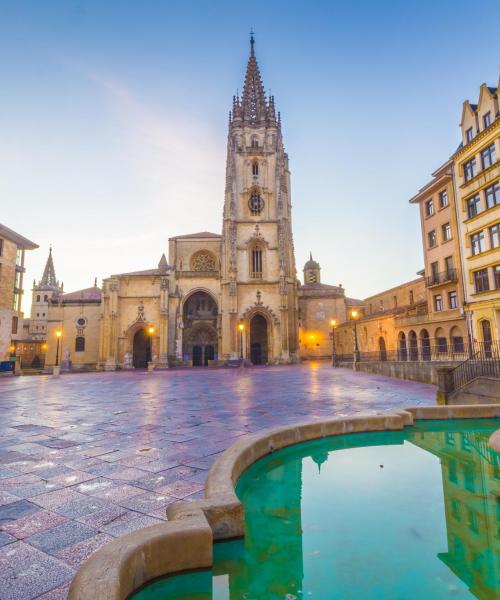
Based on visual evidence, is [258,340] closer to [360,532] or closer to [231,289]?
[231,289]

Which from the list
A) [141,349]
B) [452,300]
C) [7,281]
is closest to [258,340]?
[141,349]

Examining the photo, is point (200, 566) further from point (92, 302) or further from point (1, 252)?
point (92, 302)

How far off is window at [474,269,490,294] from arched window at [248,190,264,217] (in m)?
24.6

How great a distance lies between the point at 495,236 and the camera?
20.0 metres

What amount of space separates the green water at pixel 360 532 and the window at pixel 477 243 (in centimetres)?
1943

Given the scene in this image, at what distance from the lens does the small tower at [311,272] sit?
216ft

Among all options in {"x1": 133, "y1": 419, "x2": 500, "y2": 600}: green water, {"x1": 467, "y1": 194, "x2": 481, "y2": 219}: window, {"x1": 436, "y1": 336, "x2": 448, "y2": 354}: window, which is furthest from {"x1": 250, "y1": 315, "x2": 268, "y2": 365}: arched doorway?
{"x1": 133, "y1": 419, "x2": 500, "y2": 600}: green water

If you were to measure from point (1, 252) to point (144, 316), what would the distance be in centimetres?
1409

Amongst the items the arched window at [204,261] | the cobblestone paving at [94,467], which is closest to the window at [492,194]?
the cobblestone paving at [94,467]

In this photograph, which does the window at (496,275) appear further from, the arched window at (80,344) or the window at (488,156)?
the arched window at (80,344)

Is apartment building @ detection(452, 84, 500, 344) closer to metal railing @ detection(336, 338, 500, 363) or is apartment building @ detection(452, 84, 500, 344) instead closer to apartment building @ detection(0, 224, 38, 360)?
metal railing @ detection(336, 338, 500, 363)

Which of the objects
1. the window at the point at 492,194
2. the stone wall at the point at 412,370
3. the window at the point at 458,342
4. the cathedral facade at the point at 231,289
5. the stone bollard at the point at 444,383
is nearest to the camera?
the stone bollard at the point at 444,383

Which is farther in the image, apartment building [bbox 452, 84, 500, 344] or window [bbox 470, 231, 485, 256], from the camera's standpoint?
window [bbox 470, 231, 485, 256]

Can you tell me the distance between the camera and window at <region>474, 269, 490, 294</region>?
20703 mm
